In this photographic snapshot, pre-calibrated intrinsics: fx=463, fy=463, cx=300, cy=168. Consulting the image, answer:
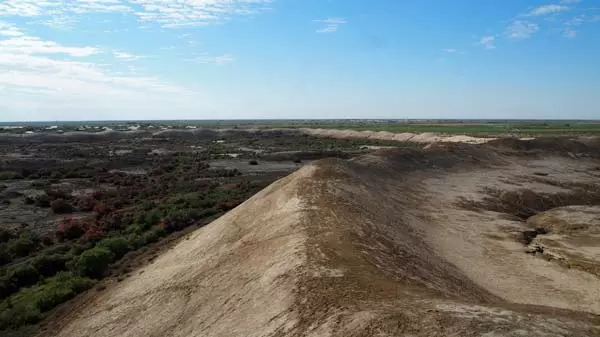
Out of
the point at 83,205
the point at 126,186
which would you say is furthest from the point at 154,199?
the point at 126,186

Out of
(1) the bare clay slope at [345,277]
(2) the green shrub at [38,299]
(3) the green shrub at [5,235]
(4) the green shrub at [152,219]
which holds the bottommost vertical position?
(2) the green shrub at [38,299]

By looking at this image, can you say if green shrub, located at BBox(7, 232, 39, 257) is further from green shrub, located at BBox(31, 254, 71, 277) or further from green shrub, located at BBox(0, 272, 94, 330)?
green shrub, located at BBox(0, 272, 94, 330)

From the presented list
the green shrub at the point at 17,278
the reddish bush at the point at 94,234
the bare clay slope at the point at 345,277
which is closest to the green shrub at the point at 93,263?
the green shrub at the point at 17,278

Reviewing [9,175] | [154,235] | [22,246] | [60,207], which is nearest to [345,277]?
[154,235]

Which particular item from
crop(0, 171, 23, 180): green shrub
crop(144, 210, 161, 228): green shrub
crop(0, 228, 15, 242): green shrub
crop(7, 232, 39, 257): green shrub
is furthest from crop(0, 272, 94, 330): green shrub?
crop(0, 171, 23, 180): green shrub

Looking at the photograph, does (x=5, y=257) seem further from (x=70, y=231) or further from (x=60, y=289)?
(x=60, y=289)

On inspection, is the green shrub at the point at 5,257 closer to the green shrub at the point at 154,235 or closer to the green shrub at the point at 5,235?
the green shrub at the point at 5,235
